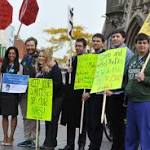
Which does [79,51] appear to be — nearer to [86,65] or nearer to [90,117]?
[86,65]

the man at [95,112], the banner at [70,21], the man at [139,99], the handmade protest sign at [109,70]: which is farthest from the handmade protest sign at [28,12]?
the man at [139,99]

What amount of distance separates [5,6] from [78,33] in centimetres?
4720

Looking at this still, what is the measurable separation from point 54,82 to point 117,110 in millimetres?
1458

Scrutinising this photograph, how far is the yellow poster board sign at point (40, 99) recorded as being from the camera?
9344mm

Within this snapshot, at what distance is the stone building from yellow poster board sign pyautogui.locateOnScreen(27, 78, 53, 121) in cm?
2340

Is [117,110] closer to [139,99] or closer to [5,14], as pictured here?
[139,99]

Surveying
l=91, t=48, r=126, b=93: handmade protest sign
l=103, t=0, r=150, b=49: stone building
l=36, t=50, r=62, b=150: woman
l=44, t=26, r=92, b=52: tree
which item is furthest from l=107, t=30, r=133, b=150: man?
l=44, t=26, r=92, b=52: tree

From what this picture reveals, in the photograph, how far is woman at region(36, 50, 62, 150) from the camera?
974 cm

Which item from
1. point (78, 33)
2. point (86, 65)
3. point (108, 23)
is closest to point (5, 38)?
point (108, 23)

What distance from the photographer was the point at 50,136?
10.0 metres

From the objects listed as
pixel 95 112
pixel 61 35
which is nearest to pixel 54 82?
pixel 95 112

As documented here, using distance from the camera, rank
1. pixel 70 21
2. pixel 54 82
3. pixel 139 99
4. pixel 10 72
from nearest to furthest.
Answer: pixel 139 99 → pixel 54 82 → pixel 10 72 → pixel 70 21

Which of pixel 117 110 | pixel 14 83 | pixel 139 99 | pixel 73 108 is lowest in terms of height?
pixel 73 108

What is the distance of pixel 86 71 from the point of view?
368 inches
